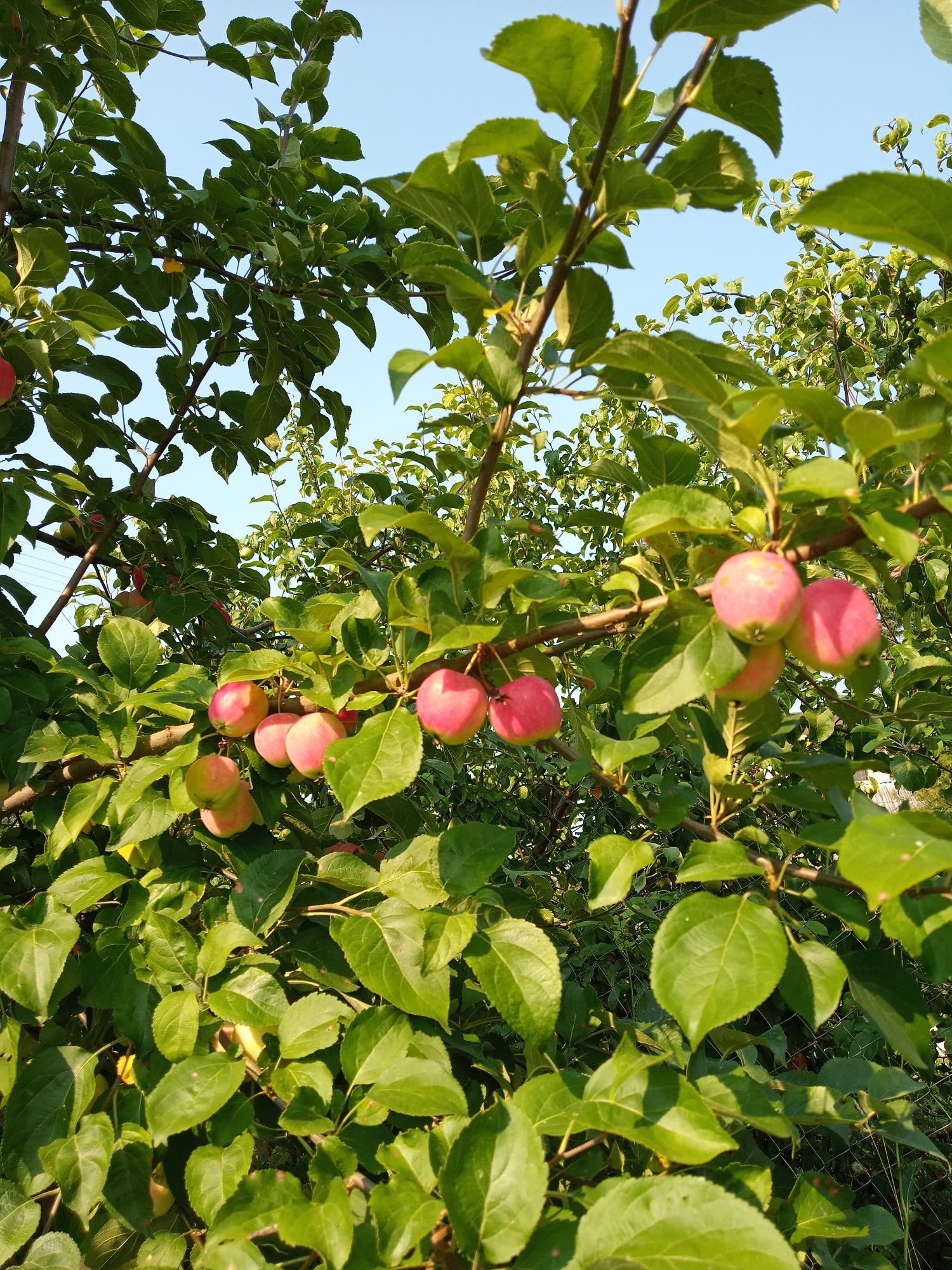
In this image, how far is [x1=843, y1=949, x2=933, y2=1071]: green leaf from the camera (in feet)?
2.63

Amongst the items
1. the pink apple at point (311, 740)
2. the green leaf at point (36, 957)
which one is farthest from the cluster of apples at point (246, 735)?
the green leaf at point (36, 957)

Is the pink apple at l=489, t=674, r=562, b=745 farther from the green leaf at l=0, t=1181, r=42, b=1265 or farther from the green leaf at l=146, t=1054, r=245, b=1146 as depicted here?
the green leaf at l=0, t=1181, r=42, b=1265

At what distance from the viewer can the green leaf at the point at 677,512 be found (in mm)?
816

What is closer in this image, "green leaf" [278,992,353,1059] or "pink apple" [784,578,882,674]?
"pink apple" [784,578,882,674]

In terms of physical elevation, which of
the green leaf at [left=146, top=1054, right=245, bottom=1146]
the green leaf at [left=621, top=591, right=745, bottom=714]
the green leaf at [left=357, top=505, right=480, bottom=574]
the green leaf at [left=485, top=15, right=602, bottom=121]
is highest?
the green leaf at [left=485, top=15, right=602, bottom=121]

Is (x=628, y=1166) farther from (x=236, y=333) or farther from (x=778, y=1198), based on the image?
(x=236, y=333)

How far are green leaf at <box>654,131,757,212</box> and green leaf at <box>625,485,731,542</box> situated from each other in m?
0.33

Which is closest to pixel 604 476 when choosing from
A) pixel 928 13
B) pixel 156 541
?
pixel 928 13

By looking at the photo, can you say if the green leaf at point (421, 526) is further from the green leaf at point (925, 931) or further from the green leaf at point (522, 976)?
the green leaf at point (925, 931)

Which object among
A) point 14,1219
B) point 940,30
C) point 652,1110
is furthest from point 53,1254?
point 940,30

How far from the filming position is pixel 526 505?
4.30 m

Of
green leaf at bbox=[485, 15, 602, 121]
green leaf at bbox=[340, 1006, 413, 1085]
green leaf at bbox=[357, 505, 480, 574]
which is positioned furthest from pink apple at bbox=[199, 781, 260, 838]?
green leaf at bbox=[485, 15, 602, 121]

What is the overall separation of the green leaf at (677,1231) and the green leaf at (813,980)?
17 centimetres

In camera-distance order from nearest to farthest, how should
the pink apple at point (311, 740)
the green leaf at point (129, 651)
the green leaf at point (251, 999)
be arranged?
1. the green leaf at point (251, 999)
2. the pink apple at point (311, 740)
3. the green leaf at point (129, 651)
